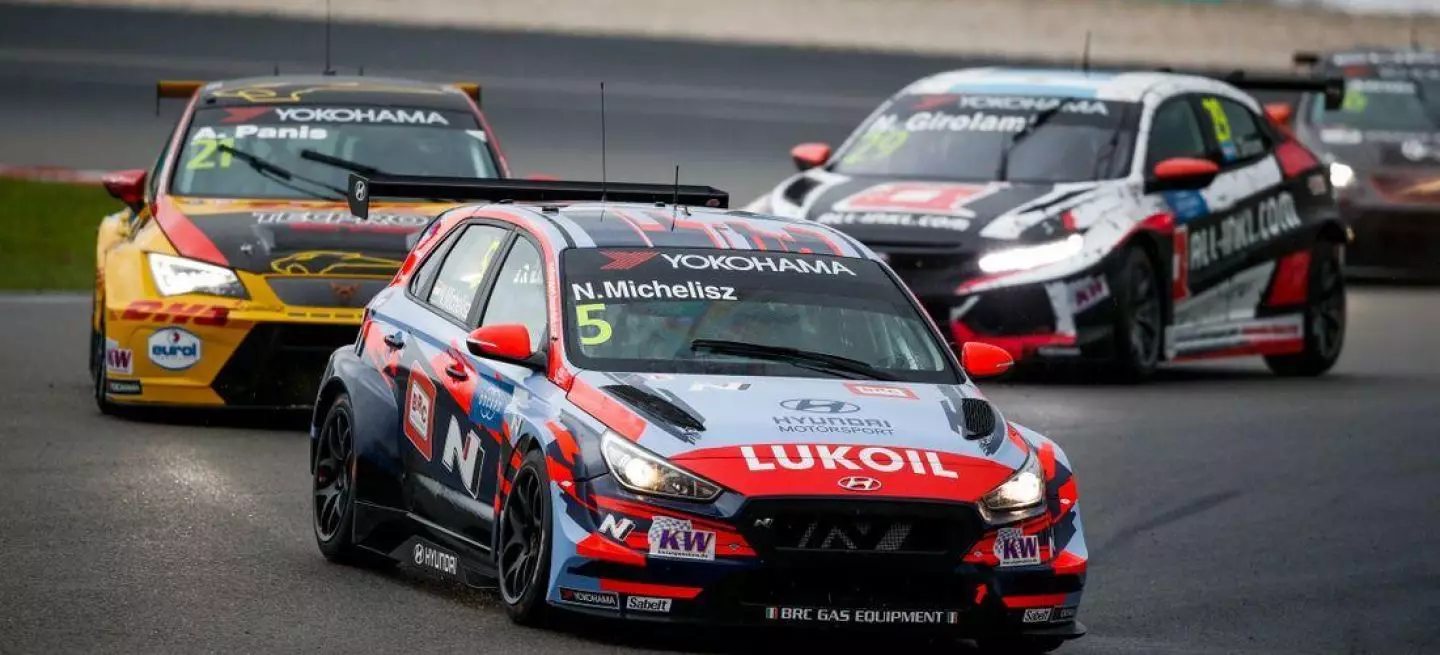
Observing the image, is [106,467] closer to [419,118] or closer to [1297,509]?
[419,118]

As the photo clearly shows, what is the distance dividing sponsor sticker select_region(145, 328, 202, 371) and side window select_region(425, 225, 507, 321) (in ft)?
11.4

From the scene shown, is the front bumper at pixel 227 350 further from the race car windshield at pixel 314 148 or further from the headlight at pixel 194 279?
the race car windshield at pixel 314 148

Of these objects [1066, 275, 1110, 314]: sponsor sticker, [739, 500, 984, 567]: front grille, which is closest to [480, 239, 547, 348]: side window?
[739, 500, 984, 567]: front grille

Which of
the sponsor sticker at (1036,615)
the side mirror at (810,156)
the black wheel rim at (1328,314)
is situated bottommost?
the black wheel rim at (1328,314)

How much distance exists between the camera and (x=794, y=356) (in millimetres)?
8438

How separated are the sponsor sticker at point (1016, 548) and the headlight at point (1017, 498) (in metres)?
0.04

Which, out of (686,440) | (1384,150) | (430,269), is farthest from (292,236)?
(1384,150)

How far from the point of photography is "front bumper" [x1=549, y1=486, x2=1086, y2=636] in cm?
750

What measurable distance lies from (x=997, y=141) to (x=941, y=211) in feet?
3.79

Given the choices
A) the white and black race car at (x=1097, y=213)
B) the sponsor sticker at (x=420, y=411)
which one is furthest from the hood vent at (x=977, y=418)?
the white and black race car at (x=1097, y=213)

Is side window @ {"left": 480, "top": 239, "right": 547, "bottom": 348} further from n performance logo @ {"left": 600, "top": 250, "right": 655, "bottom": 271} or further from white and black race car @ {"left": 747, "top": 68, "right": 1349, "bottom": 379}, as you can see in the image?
white and black race car @ {"left": 747, "top": 68, "right": 1349, "bottom": 379}

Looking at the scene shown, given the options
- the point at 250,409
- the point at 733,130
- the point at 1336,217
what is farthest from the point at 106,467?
the point at 733,130

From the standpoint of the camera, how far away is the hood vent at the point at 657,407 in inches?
305

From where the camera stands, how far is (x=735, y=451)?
24.9 feet
